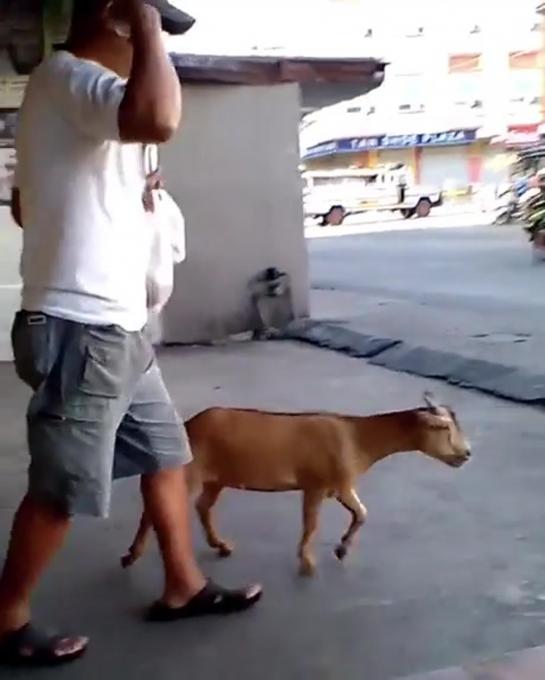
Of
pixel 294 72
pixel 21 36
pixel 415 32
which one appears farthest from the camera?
pixel 415 32

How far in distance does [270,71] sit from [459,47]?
2204 cm

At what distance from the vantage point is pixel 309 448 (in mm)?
3236

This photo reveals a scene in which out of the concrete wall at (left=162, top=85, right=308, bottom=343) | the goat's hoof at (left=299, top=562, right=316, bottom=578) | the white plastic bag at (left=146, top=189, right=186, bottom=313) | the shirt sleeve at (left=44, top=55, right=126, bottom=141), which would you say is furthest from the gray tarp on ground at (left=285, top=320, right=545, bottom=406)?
the shirt sleeve at (left=44, top=55, right=126, bottom=141)

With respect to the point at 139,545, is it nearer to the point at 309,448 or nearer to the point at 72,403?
the point at 309,448

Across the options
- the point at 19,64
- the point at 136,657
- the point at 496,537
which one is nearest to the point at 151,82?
the point at 136,657

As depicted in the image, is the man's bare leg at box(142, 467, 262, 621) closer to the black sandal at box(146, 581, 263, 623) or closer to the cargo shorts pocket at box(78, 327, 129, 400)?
the black sandal at box(146, 581, 263, 623)

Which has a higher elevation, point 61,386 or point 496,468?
point 61,386

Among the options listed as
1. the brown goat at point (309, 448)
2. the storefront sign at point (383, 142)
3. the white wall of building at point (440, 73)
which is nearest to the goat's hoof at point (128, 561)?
the brown goat at point (309, 448)

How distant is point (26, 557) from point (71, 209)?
802 mm

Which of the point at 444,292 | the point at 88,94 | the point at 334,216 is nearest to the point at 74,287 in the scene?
the point at 88,94

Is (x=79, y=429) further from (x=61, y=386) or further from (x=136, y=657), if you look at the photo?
(x=136, y=657)

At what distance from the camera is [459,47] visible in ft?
96.2

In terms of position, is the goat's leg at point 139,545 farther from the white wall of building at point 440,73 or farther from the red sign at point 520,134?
the red sign at point 520,134

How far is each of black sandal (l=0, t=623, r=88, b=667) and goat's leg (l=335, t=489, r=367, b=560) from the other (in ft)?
2.74
